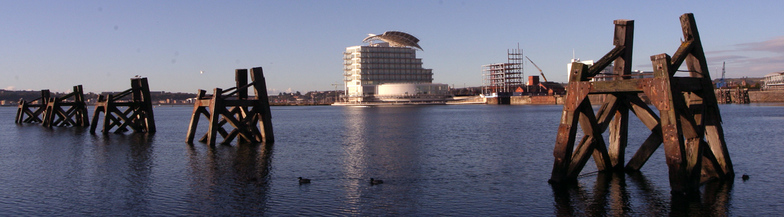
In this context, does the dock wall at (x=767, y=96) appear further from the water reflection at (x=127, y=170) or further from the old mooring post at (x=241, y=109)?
the water reflection at (x=127, y=170)

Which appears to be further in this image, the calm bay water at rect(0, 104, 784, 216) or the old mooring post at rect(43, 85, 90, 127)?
the old mooring post at rect(43, 85, 90, 127)

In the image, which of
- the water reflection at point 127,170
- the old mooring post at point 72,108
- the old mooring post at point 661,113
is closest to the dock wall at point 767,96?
the old mooring post at point 72,108

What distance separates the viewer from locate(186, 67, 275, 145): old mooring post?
92.7 feet

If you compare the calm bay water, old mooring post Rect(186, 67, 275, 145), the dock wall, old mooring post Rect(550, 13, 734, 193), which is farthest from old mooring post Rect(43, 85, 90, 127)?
the dock wall

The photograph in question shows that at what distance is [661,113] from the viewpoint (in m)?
13.7

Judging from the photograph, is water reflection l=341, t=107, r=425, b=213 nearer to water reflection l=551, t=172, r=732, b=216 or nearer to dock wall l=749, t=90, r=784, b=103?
water reflection l=551, t=172, r=732, b=216

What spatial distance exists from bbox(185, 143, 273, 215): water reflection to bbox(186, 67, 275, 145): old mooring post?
0.89 meters

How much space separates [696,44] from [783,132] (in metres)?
25.9

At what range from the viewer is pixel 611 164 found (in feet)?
59.9

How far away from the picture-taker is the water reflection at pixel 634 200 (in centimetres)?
1370

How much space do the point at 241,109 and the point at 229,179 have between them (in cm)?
1114

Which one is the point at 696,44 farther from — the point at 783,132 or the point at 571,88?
the point at 783,132

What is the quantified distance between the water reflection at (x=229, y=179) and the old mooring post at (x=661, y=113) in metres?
7.66

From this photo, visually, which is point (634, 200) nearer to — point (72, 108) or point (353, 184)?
point (353, 184)
